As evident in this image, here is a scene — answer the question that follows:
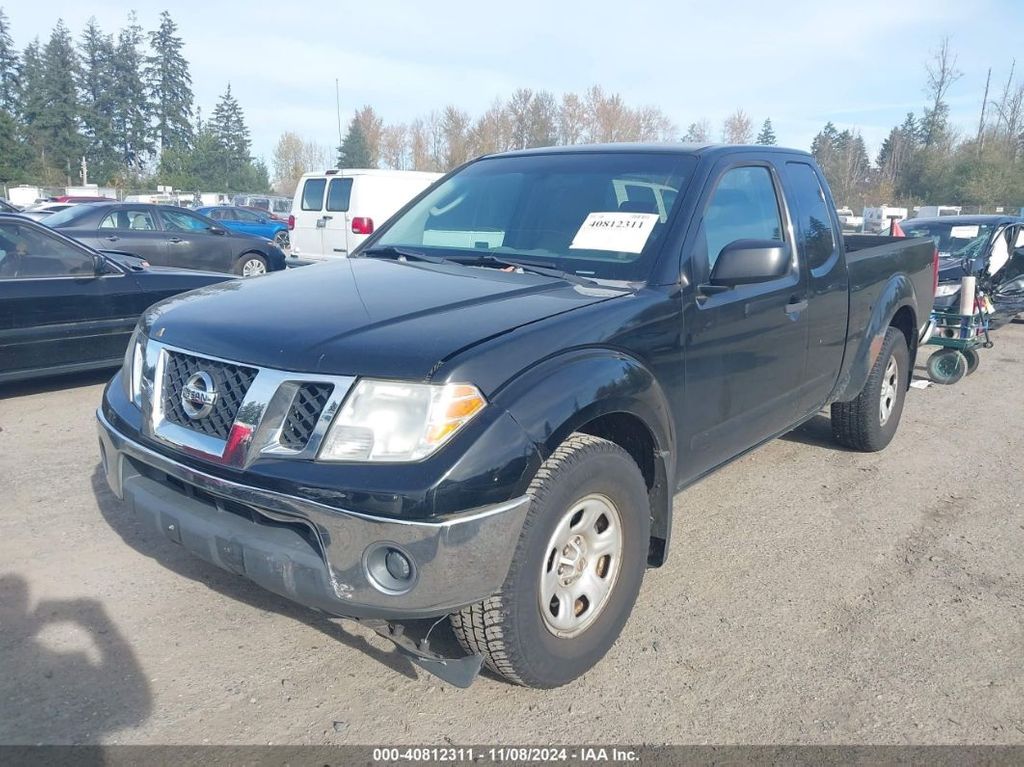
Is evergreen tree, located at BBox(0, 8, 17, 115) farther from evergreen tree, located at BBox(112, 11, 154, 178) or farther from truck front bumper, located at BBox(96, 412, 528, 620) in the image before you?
truck front bumper, located at BBox(96, 412, 528, 620)

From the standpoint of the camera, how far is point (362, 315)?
272cm

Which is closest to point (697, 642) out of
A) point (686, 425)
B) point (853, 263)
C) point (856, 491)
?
point (686, 425)

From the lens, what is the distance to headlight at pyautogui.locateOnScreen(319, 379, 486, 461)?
2.32m

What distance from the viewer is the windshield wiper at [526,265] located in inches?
127

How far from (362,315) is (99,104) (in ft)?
255

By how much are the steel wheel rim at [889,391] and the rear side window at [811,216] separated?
49.9 inches

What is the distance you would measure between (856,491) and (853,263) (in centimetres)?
134

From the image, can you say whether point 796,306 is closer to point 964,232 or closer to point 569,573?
point 569,573

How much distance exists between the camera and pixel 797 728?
265 cm

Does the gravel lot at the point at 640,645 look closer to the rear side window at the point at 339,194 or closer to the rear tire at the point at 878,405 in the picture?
the rear tire at the point at 878,405

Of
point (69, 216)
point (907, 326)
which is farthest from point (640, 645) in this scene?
point (69, 216)

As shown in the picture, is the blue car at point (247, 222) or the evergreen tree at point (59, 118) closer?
the blue car at point (247, 222)

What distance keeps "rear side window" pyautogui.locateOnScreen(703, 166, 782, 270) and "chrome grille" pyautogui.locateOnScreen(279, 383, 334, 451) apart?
178 centimetres

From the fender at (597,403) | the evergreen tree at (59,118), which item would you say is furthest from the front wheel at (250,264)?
the evergreen tree at (59,118)
